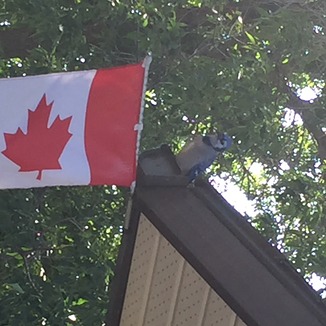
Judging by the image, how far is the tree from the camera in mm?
5195

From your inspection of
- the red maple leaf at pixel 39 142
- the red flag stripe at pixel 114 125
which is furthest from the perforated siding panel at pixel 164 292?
the red maple leaf at pixel 39 142

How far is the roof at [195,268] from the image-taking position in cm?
341

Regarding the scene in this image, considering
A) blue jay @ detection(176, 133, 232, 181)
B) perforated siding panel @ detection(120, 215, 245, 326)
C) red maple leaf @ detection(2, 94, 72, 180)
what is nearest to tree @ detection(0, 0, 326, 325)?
blue jay @ detection(176, 133, 232, 181)

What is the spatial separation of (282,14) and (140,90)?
201 centimetres

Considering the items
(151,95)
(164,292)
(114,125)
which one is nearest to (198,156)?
(114,125)

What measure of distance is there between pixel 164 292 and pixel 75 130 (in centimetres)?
86

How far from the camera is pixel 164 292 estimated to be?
3.75 meters

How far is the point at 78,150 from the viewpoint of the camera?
3.68 meters

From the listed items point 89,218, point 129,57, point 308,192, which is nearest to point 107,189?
point 89,218

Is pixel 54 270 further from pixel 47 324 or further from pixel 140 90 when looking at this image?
pixel 140 90

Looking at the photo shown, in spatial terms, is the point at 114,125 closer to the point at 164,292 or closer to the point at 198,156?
the point at 198,156

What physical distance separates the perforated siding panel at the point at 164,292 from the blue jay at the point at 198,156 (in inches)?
17.5

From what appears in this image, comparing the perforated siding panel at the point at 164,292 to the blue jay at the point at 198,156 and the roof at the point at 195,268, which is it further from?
the blue jay at the point at 198,156

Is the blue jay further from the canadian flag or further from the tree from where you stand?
the tree
